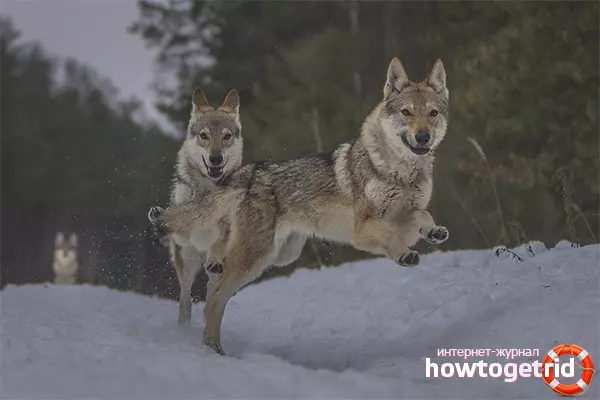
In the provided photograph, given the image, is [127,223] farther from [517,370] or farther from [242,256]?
[517,370]

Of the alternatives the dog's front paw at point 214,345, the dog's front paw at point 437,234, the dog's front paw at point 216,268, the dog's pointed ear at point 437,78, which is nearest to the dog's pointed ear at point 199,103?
the dog's front paw at point 216,268

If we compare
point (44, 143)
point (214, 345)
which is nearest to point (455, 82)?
point (214, 345)

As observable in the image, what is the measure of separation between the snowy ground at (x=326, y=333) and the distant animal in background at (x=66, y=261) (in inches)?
162

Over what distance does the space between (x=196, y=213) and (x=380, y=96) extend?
6044mm

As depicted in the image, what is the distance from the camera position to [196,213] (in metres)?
4.80

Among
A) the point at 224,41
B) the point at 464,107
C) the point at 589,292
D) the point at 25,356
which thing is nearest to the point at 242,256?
the point at 25,356

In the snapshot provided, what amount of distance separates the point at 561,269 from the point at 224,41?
9535 mm

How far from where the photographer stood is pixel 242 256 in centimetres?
437

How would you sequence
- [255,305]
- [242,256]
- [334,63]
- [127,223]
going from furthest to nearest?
[334,63]
[127,223]
[255,305]
[242,256]

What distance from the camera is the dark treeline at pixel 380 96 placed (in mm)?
8188

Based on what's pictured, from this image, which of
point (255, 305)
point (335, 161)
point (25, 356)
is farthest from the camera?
point (255, 305)

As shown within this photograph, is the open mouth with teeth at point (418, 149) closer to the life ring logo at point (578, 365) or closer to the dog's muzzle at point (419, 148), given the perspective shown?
the dog's muzzle at point (419, 148)

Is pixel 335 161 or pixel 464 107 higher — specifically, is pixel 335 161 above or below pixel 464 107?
below

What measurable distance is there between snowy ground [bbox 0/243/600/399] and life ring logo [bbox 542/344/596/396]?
42 mm
